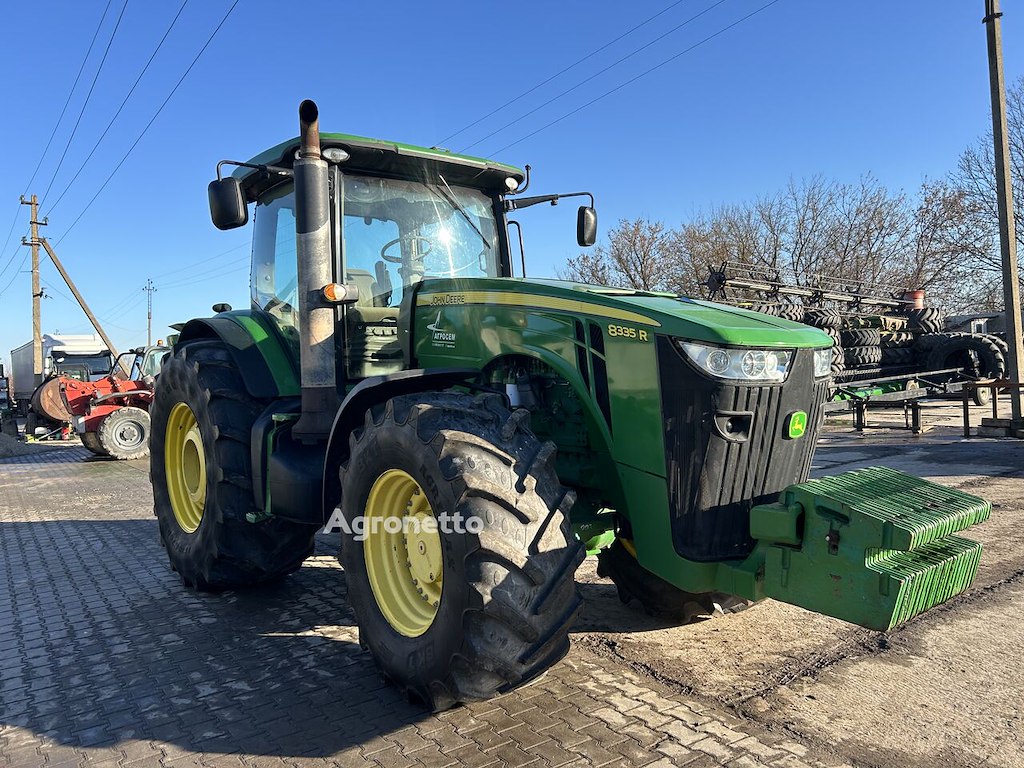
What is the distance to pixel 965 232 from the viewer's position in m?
27.9

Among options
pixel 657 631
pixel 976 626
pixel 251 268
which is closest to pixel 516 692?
pixel 657 631

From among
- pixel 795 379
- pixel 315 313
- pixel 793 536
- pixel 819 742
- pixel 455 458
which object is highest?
pixel 315 313

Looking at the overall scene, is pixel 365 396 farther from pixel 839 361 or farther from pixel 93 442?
pixel 93 442

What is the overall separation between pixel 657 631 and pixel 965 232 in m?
29.7

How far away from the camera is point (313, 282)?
390cm

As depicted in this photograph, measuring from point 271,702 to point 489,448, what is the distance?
1.52 meters

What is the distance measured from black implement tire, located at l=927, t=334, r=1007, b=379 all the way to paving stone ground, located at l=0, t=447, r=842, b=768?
1400 centimetres

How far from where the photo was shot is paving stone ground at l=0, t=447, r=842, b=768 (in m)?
2.75

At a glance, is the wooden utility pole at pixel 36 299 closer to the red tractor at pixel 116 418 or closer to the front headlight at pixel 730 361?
the red tractor at pixel 116 418

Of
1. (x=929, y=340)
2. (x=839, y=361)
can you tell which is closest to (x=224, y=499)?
(x=839, y=361)

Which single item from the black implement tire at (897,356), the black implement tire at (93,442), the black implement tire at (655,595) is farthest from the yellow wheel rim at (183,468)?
the black implement tire at (897,356)

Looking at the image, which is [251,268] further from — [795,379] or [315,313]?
[795,379]

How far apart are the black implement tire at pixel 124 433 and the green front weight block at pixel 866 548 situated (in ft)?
42.2

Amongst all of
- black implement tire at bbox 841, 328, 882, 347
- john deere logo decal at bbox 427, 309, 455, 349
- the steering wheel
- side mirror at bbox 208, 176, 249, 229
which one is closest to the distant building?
black implement tire at bbox 841, 328, 882, 347
